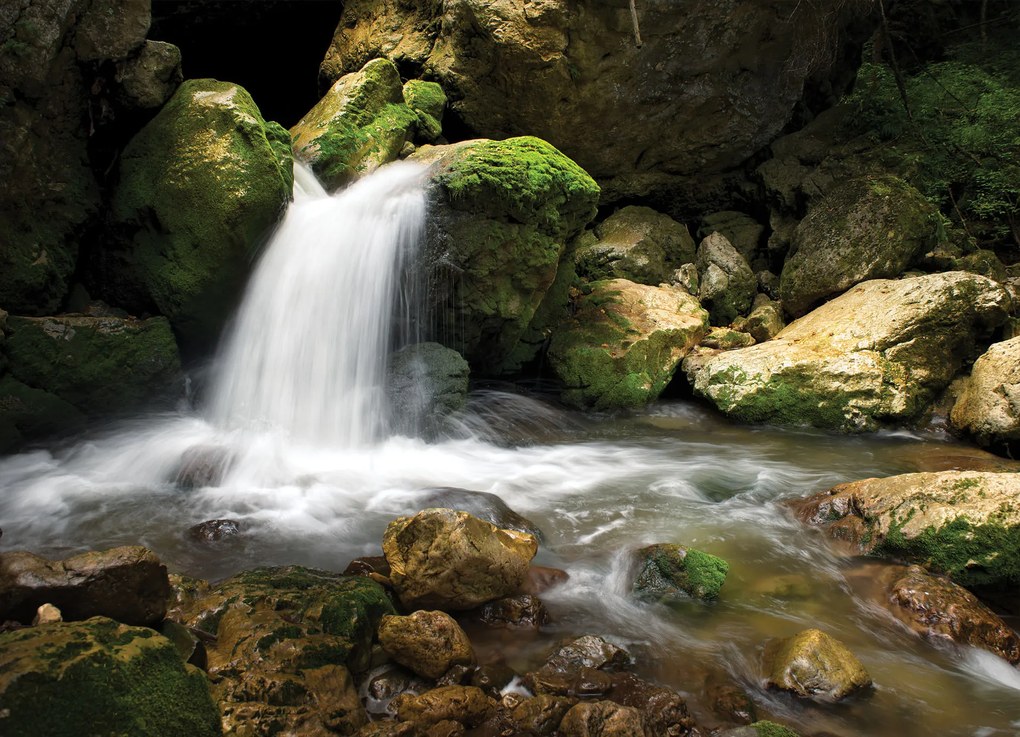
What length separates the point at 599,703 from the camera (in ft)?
8.86

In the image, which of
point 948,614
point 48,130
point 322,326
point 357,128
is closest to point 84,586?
point 948,614

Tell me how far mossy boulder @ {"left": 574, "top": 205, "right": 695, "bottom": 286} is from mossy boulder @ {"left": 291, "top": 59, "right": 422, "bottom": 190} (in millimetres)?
4375

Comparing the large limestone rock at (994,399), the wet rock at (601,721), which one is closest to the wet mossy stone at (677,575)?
the wet rock at (601,721)

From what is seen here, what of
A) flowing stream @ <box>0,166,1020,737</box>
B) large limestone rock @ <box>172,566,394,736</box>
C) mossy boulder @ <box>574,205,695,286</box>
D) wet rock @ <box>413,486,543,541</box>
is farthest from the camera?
mossy boulder @ <box>574,205,695,286</box>

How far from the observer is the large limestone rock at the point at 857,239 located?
9578 millimetres

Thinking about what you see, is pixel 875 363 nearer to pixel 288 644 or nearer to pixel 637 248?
pixel 637 248

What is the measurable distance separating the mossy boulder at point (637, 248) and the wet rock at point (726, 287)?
84cm

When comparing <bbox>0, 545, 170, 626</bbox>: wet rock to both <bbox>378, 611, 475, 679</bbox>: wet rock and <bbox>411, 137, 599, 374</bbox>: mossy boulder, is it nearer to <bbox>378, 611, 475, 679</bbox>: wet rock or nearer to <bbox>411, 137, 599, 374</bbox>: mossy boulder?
<bbox>378, 611, 475, 679</bbox>: wet rock

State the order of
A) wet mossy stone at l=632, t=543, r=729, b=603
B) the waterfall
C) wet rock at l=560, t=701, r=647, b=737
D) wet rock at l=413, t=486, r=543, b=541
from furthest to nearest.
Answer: the waterfall, wet rock at l=413, t=486, r=543, b=541, wet mossy stone at l=632, t=543, r=729, b=603, wet rock at l=560, t=701, r=647, b=737

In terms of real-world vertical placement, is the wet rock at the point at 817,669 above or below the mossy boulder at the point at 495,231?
below

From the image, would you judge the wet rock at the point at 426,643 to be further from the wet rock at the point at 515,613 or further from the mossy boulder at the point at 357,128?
the mossy boulder at the point at 357,128

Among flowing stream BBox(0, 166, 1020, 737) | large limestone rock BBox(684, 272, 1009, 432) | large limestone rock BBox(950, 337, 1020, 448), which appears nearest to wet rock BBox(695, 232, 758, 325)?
large limestone rock BBox(684, 272, 1009, 432)

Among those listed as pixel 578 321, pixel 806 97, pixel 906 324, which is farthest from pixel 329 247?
pixel 806 97

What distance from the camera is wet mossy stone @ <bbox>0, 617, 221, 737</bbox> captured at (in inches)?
71.0
